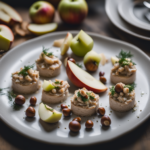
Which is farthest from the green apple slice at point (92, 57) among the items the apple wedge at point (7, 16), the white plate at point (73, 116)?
the apple wedge at point (7, 16)

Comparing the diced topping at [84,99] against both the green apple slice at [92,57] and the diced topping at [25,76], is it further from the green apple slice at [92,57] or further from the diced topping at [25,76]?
the green apple slice at [92,57]

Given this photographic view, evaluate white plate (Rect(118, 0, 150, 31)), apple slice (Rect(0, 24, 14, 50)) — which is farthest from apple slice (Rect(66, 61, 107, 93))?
white plate (Rect(118, 0, 150, 31))

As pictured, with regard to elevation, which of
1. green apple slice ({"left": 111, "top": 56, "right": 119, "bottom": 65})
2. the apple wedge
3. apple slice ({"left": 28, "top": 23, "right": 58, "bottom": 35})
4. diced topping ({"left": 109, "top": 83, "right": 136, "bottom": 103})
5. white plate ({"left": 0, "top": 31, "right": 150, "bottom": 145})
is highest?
the apple wedge

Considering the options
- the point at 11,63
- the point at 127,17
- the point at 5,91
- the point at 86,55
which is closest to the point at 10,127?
the point at 5,91

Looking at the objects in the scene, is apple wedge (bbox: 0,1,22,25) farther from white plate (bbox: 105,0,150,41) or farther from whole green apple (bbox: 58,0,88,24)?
white plate (bbox: 105,0,150,41)

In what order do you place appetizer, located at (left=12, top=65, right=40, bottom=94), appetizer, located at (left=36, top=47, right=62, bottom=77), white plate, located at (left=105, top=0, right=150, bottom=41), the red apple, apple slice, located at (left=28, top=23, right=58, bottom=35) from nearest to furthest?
1. appetizer, located at (left=12, top=65, right=40, bottom=94)
2. appetizer, located at (left=36, top=47, right=62, bottom=77)
3. white plate, located at (left=105, top=0, right=150, bottom=41)
4. apple slice, located at (left=28, top=23, right=58, bottom=35)
5. the red apple

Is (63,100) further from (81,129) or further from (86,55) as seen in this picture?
(86,55)
